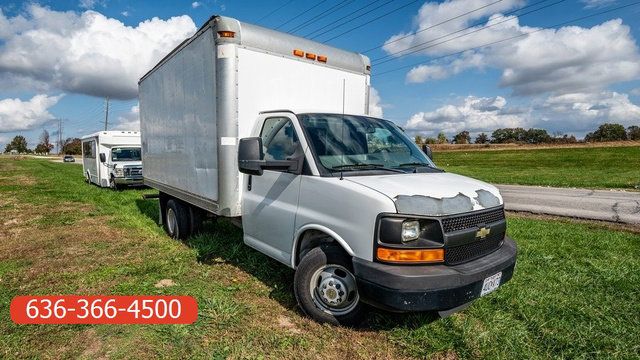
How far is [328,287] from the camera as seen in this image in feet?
11.8

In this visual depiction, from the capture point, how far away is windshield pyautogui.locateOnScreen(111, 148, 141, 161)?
1753cm

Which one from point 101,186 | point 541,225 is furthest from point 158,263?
point 101,186

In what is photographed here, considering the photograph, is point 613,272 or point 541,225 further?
point 541,225

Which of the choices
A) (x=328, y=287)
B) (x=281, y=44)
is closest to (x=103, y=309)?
(x=328, y=287)

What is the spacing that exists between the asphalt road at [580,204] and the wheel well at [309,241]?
829cm

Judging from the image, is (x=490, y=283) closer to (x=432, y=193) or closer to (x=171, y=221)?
(x=432, y=193)

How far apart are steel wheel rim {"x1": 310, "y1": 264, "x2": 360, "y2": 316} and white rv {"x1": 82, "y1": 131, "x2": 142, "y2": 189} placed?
1543cm

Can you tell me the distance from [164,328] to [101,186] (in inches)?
680

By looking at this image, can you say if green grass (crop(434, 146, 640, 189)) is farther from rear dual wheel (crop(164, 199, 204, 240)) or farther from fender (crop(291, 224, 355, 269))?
fender (crop(291, 224, 355, 269))

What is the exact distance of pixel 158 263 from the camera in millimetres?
5555

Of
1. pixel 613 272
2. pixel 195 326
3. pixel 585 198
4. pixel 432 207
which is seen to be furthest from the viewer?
pixel 585 198

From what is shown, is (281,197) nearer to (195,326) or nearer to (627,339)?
(195,326)

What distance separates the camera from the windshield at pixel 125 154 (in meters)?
17.5

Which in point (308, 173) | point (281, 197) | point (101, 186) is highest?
point (308, 173)
